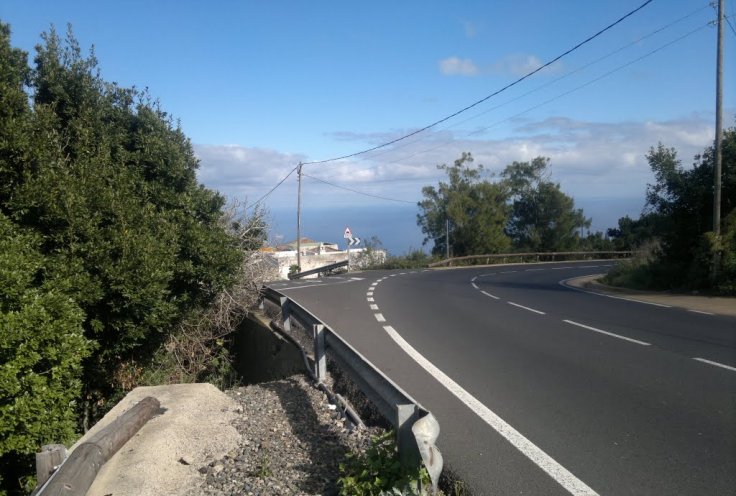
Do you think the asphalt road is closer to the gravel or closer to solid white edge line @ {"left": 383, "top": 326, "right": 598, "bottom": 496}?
solid white edge line @ {"left": 383, "top": 326, "right": 598, "bottom": 496}

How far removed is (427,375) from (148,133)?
6.38m

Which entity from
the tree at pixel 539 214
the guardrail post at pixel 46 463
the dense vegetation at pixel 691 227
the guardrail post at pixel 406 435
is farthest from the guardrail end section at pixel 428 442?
the tree at pixel 539 214

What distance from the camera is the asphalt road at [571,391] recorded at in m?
4.76

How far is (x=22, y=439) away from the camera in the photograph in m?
5.66

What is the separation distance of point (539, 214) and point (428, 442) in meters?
57.8

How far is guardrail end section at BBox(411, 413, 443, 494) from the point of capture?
12.4 feet

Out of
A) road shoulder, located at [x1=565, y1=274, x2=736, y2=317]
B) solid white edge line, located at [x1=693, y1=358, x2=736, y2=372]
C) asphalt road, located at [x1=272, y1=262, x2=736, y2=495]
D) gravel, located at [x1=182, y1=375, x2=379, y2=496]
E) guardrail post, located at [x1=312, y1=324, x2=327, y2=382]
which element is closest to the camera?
gravel, located at [x1=182, y1=375, x2=379, y2=496]

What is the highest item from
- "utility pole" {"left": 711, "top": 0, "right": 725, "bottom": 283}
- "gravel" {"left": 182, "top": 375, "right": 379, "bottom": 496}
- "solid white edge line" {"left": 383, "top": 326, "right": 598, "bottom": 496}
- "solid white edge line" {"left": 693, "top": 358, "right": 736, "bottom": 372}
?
"utility pole" {"left": 711, "top": 0, "right": 725, "bottom": 283}

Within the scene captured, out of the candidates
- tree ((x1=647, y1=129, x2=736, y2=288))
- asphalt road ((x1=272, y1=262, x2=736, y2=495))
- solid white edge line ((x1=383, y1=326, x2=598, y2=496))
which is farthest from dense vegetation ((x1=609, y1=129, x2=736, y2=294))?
solid white edge line ((x1=383, y1=326, x2=598, y2=496))

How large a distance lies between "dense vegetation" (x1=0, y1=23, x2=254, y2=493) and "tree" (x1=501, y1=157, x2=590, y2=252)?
50142 millimetres

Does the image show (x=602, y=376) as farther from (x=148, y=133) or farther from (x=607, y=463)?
(x=148, y=133)

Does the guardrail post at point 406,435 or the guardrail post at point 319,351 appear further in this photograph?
the guardrail post at point 319,351

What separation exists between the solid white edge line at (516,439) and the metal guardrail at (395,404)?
1.22 meters

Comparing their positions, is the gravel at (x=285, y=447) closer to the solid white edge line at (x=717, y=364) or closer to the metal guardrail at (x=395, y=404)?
the metal guardrail at (x=395, y=404)
